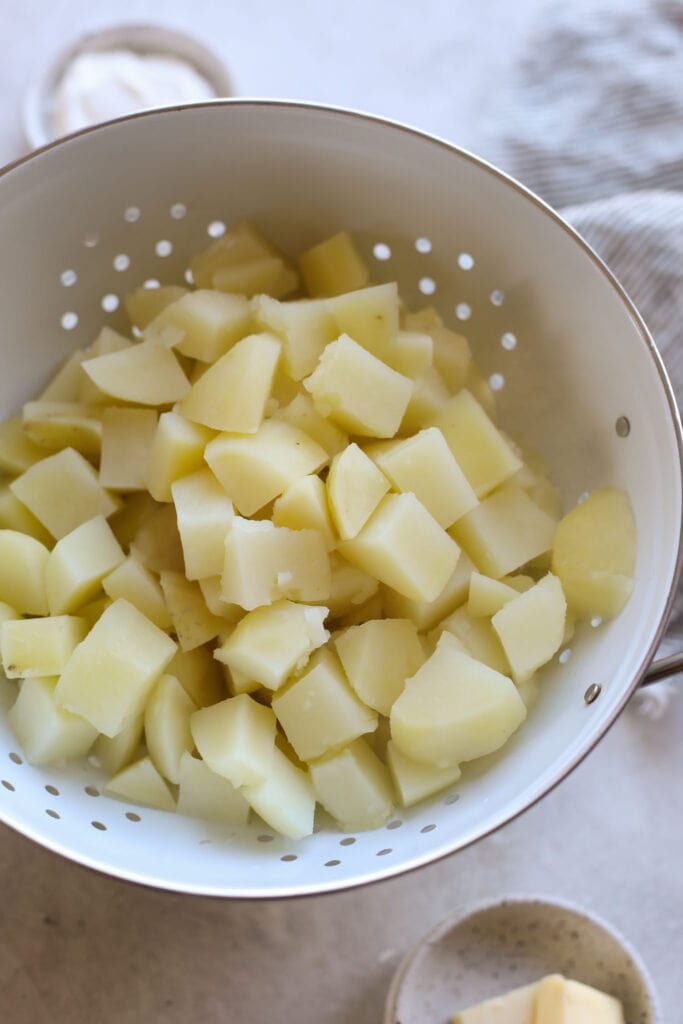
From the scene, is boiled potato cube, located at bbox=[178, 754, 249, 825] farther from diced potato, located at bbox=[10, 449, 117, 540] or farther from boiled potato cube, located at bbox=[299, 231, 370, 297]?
boiled potato cube, located at bbox=[299, 231, 370, 297]

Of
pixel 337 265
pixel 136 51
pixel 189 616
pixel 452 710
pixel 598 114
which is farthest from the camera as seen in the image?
pixel 136 51

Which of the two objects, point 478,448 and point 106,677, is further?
point 478,448

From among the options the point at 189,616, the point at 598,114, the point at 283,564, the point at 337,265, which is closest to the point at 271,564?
the point at 283,564

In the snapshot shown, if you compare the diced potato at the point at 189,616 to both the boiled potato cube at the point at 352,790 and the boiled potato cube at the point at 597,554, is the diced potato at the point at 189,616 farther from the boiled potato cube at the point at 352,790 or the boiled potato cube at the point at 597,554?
the boiled potato cube at the point at 597,554

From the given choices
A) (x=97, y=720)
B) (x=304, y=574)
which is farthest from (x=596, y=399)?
(x=97, y=720)

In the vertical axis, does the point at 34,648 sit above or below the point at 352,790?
above

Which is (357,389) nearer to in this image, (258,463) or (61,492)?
(258,463)

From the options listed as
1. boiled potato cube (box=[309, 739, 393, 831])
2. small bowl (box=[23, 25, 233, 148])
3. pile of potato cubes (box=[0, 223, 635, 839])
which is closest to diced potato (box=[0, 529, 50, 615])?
pile of potato cubes (box=[0, 223, 635, 839])
